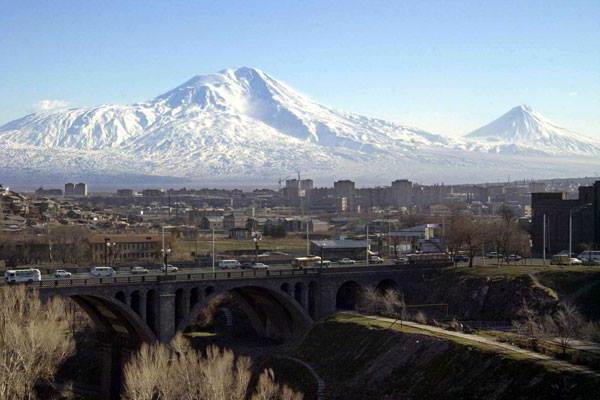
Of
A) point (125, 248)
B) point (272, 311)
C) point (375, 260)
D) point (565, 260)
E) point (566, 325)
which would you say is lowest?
point (272, 311)

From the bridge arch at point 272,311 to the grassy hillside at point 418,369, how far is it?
218 inches

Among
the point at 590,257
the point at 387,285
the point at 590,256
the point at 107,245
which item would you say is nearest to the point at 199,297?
the point at 387,285

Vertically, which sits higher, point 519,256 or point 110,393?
point 519,256

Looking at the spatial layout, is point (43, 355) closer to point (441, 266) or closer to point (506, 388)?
point (506, 388)

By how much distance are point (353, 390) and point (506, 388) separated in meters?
11.2

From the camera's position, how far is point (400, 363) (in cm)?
6156

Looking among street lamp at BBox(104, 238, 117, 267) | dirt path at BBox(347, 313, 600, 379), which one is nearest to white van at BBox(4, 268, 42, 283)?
dirt path at BBox(347, 313, 600, 379)

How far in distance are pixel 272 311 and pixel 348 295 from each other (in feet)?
21.0

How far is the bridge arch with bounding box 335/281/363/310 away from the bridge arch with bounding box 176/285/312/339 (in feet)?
12.9

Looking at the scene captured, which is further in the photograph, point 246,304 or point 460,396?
point 246,304

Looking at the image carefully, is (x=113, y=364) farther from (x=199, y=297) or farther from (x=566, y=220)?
(x=566, y=220)

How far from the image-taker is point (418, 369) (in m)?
59.8

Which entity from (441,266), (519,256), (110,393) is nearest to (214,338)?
(110,393)

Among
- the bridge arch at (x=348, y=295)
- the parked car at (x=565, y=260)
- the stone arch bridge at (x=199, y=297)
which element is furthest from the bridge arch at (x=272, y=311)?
the parked car at (x=565, y=260)
